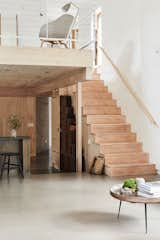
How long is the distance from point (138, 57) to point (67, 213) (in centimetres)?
512

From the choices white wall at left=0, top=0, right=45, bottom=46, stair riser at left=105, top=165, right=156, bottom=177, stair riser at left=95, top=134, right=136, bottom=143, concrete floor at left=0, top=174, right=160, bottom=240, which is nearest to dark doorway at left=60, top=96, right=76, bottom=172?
stair riser at left=95, top=134, right=136, bottom=143

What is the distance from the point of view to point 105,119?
943 centimetres

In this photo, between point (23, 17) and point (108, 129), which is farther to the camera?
point (23, 17)

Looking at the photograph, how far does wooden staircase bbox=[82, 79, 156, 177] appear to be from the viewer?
27.3 feet

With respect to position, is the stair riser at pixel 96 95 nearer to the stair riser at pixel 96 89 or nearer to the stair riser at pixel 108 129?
the stair riser at pixel 96 89

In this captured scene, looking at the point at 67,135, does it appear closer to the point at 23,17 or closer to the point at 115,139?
the point at 115,139

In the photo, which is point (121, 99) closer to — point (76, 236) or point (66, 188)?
point (66, 188)

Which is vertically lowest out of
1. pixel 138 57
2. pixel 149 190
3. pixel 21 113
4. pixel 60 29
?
pixel 149 190

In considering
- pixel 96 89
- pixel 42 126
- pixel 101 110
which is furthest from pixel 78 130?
pixel 42 126

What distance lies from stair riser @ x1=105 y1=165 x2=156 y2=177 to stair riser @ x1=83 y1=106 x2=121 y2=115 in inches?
68.8

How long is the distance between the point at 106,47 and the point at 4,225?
25.4 feet

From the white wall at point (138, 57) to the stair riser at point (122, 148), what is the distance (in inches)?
7.8

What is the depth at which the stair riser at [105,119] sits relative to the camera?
920cm

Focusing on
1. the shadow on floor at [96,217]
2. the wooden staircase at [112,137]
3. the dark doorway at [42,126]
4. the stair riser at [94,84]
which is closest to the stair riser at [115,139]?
the wooden staircase at [112,137]
